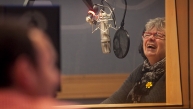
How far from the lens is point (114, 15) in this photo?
102 centimetres

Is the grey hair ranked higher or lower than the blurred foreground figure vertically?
higher

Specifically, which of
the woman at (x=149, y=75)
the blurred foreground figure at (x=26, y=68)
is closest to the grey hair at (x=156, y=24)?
the woman at (x=149, y=75)

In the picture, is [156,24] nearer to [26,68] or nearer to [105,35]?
[105,35]

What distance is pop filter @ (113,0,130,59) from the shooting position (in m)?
1.02

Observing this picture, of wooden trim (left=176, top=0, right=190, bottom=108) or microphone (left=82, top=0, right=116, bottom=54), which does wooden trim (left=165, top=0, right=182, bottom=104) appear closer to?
wooden trim (left=176, top=0, right=190, bottom=108)

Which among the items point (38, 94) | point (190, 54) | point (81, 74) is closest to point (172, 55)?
point (190, 54)

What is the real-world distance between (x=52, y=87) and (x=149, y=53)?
33 centimetres

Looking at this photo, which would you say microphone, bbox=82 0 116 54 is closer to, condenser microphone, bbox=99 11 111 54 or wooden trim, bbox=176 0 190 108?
condenser microphone, bbox=99 11 111 54

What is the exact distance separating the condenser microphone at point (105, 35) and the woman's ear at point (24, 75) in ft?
0.75

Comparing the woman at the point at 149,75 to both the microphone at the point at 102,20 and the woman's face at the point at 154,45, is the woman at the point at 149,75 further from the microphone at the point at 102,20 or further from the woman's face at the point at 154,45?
the microphone at the point at 102,20

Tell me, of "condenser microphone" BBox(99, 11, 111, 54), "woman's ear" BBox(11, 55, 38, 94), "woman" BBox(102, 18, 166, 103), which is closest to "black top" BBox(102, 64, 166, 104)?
"woman" BBox(102, 18, 166, 103)

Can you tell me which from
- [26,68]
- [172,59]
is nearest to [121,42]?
[172,59]

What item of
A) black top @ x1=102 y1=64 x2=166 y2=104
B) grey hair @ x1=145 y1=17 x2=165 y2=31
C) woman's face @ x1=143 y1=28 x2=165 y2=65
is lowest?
black top @ x1=102 y1=64 x2=166 y2=104

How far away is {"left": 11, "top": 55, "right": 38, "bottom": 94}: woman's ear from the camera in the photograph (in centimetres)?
96
